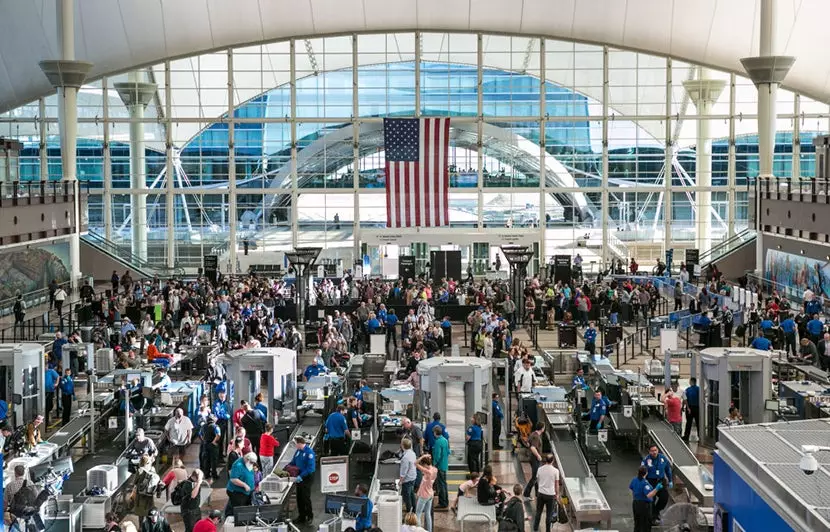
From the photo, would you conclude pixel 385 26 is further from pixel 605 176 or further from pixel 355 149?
pixel 605 176

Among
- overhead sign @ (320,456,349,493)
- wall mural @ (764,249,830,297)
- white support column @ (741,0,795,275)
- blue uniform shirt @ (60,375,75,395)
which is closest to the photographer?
overhead sign @ (320,456,349,493)

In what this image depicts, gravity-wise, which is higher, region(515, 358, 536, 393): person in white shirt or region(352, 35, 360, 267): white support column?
region(352, 35, 360, 267): white support column

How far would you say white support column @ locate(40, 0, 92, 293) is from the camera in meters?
42.1

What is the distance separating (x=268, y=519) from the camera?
1415 cm

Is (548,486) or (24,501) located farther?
(548,486)

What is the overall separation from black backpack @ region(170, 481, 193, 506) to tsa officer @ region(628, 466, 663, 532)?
546 centimetres

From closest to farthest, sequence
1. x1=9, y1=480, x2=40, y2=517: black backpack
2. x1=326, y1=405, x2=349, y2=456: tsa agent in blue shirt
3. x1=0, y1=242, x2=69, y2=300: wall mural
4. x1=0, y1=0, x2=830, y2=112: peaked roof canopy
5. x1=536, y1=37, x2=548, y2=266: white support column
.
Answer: x1=9, y1=480, x2=40, y2=517: black backpack, x1=326, y1=405, x2=349, y2=456: tsa agent in blue shirt, x1=0, y1=242, x2=69, y2=300: wall mural, x1=0, y1=0, x2=830, y2=112: peaked roof canopy, x1=536, y1=37, x2=548, y2=266: white support column

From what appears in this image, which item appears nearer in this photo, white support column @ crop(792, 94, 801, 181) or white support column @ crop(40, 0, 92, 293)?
white support column @ crop(40, 0, 92, 293)

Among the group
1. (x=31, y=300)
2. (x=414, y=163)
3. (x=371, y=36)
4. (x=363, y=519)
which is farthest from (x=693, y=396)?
(x=371, y=36)

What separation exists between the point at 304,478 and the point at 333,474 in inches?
25.2

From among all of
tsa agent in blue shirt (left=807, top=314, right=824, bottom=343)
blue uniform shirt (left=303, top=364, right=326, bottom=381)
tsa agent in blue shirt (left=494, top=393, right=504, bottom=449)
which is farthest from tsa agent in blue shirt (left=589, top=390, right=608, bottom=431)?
tsa agent in blue shirt (left=807, top=314, right=824, bottom=343)

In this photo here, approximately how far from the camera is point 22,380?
2195cm

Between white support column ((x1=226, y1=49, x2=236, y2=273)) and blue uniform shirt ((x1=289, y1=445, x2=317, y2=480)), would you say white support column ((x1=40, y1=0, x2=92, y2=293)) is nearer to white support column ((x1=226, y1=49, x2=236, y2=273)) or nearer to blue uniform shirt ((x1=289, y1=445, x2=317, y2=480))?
white support column ((x1=226, y1=49, x2=236, y2=273))

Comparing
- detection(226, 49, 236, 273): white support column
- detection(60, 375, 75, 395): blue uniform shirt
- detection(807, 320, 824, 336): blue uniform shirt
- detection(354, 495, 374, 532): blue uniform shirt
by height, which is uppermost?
detection(226, 49, 236, 273): white support column
